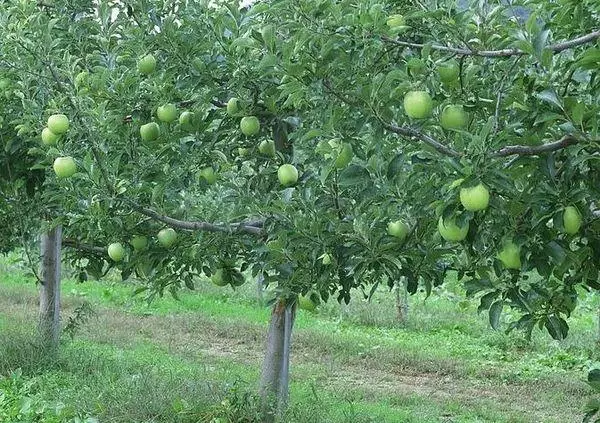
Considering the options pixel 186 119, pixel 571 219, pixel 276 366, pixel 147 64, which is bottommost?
pixel 276 366

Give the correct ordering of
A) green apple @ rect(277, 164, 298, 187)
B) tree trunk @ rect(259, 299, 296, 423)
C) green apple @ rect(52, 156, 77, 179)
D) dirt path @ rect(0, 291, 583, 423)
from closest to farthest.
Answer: green apple @ rect(52, 156, 77, 179) → green apple @ rect(277, 164, 298, 187) → tree trunk @ rect(259, 299, 296, 423) → dirt path @ rect(0, 291, 583, 423)

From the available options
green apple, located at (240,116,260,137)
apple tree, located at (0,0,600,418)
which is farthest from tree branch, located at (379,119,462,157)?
green apple, located at (240,116,260,137)

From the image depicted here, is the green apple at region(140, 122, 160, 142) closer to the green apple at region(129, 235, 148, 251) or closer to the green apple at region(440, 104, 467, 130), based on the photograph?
the green apple at region(129, 235, 148, 251)

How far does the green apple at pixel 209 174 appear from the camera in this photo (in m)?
3.68

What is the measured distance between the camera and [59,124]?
127 inches

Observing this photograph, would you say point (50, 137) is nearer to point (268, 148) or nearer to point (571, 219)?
point (268, 148)

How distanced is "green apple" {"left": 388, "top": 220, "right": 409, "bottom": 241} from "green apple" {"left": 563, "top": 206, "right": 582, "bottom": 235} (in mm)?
681

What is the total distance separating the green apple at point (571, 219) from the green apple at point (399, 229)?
0.68 metres

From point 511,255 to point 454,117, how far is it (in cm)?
40

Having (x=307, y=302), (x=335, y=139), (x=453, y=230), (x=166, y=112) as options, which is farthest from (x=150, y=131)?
(x=453, y=230)

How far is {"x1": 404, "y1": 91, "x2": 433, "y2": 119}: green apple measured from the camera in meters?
2.23

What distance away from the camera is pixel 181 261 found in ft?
13.0

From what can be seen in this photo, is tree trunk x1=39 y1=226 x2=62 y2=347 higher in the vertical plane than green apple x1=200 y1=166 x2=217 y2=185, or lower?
lower

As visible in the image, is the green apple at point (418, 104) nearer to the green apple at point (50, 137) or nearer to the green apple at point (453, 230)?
the green apple at point (453, 230)
